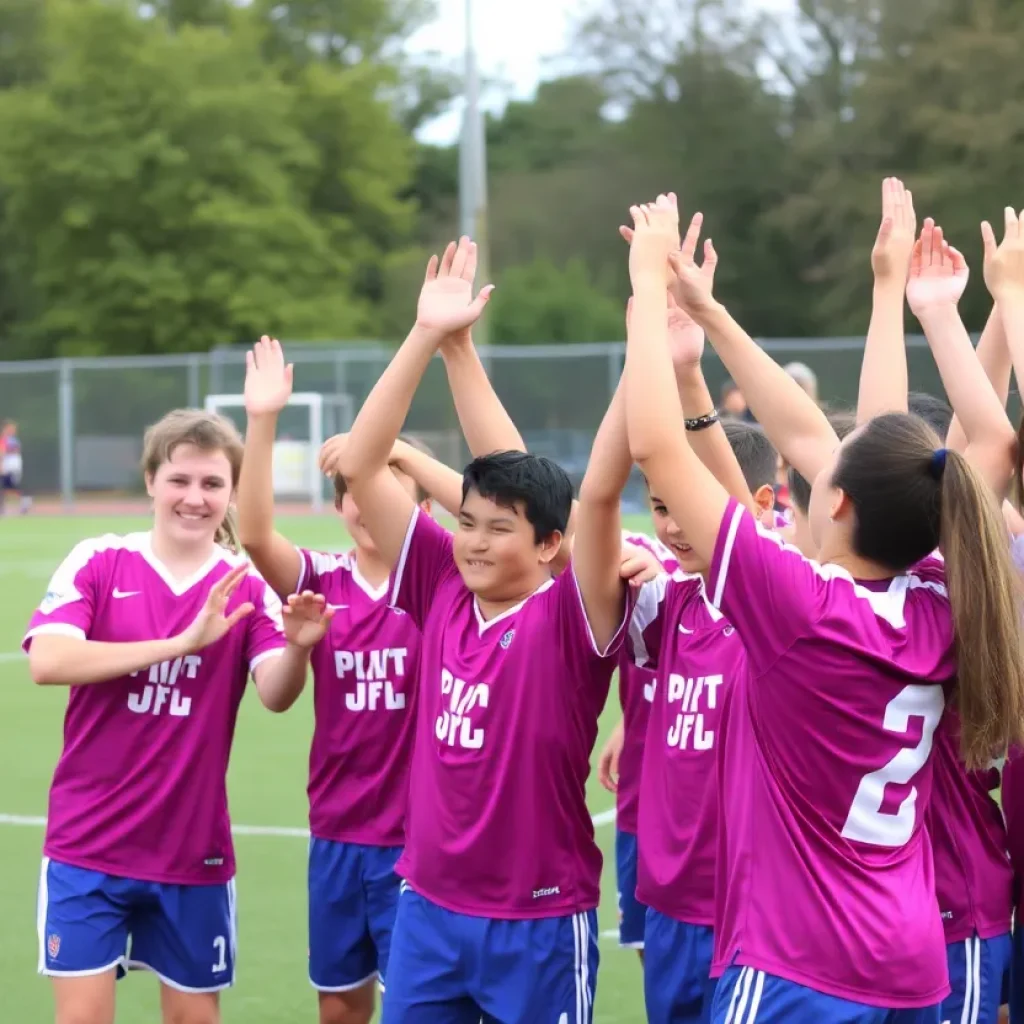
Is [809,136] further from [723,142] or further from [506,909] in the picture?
[506,909]

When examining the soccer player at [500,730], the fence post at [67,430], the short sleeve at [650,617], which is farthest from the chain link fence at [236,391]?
the soccer player at [500,730]

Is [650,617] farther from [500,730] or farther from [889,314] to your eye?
[889,314]

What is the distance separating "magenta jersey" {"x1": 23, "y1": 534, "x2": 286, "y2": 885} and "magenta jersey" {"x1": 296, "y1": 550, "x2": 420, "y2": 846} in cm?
23

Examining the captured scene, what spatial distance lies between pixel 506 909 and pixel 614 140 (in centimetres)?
4356

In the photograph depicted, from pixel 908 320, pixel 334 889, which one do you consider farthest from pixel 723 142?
pixel 334 889

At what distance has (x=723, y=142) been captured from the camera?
4394cm

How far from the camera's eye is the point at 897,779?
9.74 ft

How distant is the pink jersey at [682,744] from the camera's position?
3760mm

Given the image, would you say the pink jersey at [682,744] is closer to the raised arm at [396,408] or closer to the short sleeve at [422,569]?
the short sleeve at [422,569]

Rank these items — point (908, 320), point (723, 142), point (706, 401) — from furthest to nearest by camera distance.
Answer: point (723, 142), point (908, 320), point (706, 401)

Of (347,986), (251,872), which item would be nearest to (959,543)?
(347,986)

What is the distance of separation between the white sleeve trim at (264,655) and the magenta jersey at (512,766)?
79 cm

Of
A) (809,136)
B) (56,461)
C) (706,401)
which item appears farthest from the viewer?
(809,136)

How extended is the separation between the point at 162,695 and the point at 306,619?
1.79 ft
